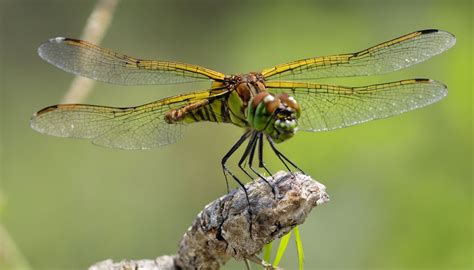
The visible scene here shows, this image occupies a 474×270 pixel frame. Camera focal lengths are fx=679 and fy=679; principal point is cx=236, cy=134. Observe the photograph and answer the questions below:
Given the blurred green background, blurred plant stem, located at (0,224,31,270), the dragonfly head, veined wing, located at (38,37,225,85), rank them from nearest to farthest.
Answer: the dragonfly head
blurred plant stem, located at (0,224,31,270)
veined wing, located at (38,37,225,85)
the blurred green background

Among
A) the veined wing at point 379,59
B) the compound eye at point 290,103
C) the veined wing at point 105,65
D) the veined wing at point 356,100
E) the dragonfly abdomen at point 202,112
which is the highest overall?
the veined wing at point 105,65

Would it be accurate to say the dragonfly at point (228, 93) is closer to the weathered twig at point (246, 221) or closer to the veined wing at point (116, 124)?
the veined wing at point (116, 124)

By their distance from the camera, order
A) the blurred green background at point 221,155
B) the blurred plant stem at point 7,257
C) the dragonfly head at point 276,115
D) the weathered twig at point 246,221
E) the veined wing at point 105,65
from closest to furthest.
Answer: the weathered twig at point 246,221 < the dragonfly head at point 276,115 < the blurred plant stem at point 7,257 < the veined wing at point 105,65 < the blurred green background at point 221,155

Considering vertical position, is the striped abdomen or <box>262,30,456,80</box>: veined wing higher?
<box>262,30,456,80</box>: veined wing

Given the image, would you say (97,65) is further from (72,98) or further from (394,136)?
(394,136)

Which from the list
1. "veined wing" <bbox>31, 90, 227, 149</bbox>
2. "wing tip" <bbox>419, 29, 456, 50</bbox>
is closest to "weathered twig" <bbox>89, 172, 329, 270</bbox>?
"veined wing" <bbox>31, 90, 227, 149</bbox>

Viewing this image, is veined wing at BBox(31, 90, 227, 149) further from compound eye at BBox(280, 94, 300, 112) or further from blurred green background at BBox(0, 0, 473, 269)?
compound eye at BBox(280, 94, 300, 112)

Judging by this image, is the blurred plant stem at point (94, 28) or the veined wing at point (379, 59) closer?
the blurred plant stem at point (94, 28)

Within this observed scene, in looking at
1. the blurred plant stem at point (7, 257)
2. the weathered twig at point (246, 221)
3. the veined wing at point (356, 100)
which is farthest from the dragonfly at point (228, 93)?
the weathered twig at point (246, 221)
